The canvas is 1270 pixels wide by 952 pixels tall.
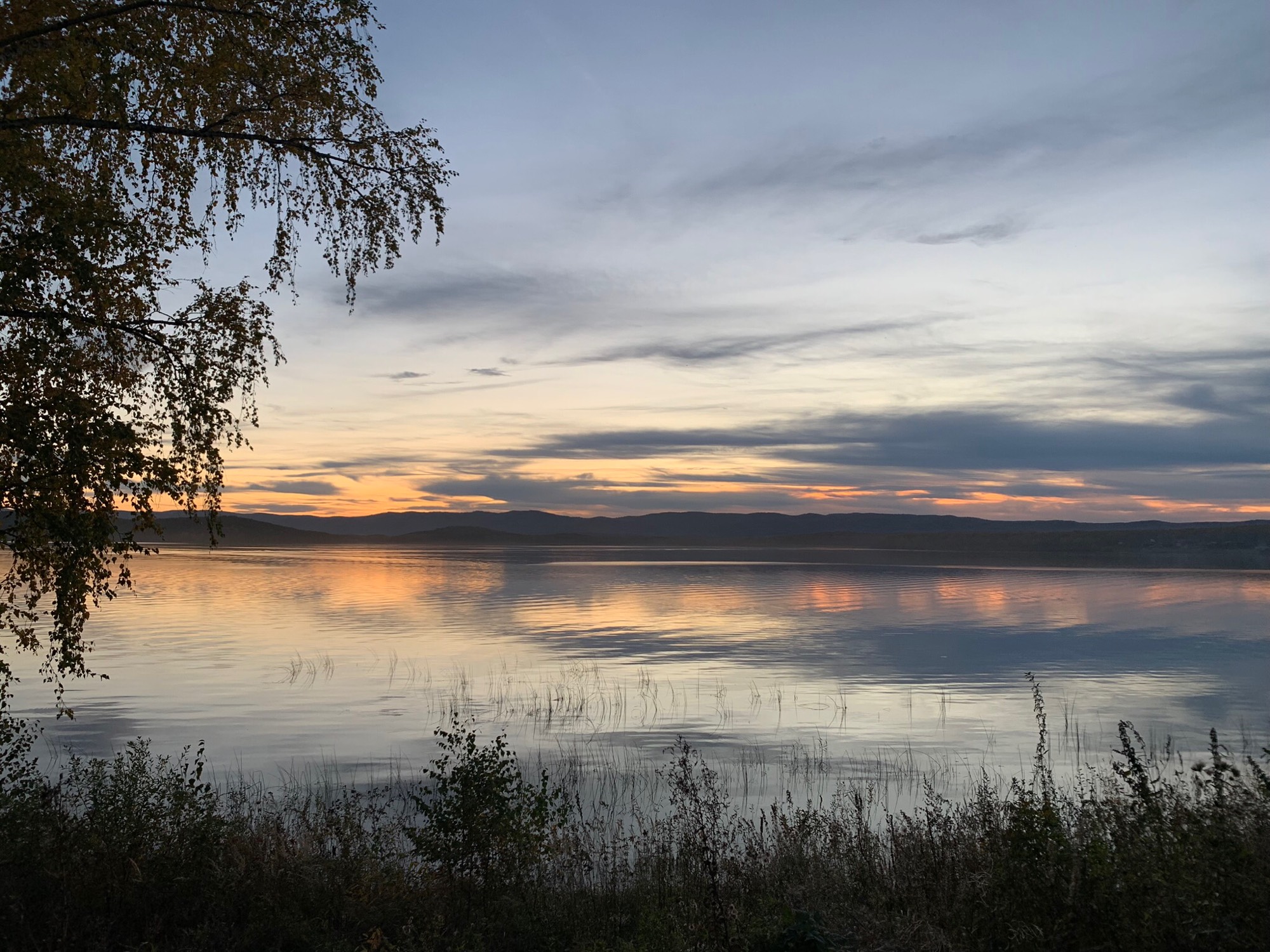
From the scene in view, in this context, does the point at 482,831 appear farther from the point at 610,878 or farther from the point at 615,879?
the point at 610,878

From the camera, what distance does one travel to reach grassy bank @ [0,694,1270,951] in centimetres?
851

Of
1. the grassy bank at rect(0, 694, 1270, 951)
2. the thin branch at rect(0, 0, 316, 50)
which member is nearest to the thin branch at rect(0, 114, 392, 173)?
the thin branch at rect(0, 0, 316, 50)

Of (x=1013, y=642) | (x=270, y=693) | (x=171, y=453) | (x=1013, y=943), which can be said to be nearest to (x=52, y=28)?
(x=171, y=453)

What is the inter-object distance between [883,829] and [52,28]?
14933mm

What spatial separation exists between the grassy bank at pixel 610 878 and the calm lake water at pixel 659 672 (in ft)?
25.7

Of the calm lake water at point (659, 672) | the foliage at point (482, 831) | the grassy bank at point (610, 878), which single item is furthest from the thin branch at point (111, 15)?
the calm lake water at point (659, 672)

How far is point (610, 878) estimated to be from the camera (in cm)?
1258

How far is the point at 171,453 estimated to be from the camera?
11.1 meters

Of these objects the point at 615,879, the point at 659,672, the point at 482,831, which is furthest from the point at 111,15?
the point at 659,672

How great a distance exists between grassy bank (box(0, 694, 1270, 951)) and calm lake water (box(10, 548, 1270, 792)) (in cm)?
782

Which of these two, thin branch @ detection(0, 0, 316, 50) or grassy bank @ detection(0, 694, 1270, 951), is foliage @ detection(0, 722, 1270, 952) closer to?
grassy bank @ detection(0, 694, 1270, 951)

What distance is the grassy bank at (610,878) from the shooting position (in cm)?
851

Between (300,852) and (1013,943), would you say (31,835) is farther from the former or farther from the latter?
(1013,943)

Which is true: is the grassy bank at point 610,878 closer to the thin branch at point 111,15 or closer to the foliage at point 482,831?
the foliage at point 482,831
